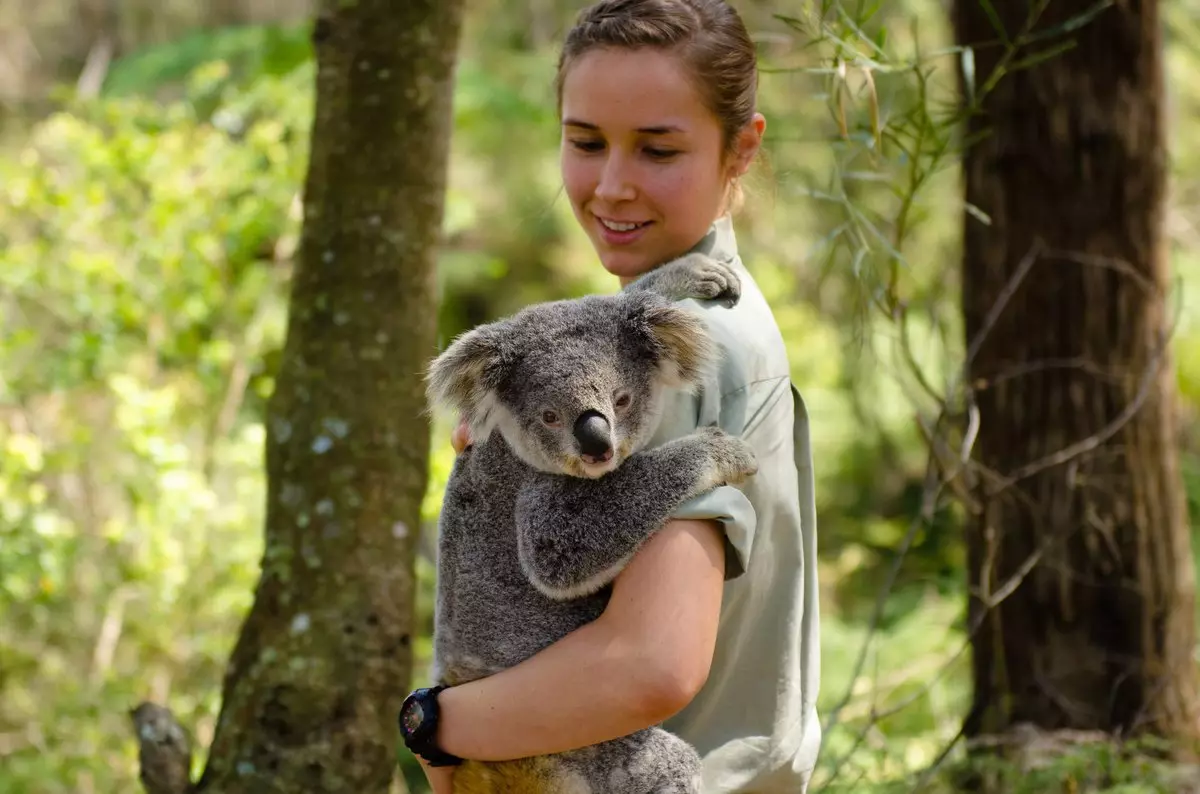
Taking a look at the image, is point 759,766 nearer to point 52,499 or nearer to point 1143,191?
point 1143,191

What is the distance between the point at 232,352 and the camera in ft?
18.1

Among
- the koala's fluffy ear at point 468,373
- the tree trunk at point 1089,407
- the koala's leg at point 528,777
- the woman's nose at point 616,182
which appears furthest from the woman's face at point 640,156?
the tree trunk at point 1089,407

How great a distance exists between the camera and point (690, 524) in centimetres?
133

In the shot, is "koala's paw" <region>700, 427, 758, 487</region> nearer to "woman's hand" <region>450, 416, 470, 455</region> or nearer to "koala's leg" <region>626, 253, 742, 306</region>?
"koala's leg" <region>626, 253, 742, 306</region>

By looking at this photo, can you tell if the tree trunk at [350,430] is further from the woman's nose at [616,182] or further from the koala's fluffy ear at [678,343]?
the koala's fluffy ear at [678,343]

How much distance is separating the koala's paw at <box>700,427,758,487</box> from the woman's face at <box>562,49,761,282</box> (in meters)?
0.32

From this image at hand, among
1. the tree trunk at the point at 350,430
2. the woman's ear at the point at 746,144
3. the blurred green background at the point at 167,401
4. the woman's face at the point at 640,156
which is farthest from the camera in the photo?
the blurred green background at the point at 167,401

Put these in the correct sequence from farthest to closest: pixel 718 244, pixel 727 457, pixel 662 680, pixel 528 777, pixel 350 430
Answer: pixel 350 430, pixel 718 244, pixel 528 777, pixel 727 457, pixel 662 680

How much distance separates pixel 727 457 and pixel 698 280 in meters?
0.26

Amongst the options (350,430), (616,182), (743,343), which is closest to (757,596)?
(743,343)

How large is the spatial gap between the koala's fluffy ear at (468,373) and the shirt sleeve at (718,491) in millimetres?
207

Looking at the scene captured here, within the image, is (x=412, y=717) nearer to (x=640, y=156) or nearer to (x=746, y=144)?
(x=640, y=156)

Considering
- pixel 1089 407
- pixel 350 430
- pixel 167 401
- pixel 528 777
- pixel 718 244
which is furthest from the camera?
pixel 167 401

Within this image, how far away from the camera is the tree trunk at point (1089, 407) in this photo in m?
3.72
